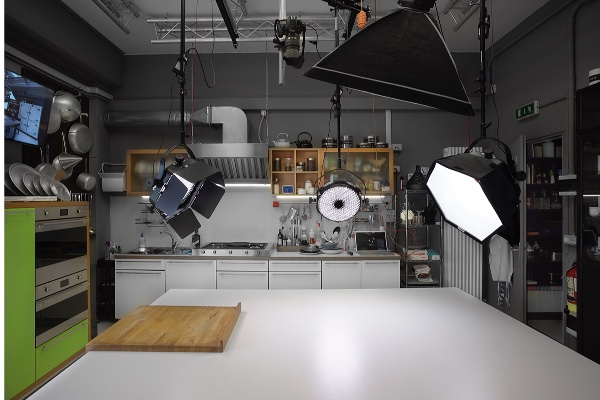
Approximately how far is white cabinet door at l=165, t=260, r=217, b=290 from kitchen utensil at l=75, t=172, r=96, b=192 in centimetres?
124

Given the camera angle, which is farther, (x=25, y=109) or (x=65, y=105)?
(x=65, y=105)

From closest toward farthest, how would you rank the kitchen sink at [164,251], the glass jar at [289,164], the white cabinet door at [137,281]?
1. the white cabinet door at [137,281]
2. the kitchen sink at [164,251]
3. the glass jar at [289,164]

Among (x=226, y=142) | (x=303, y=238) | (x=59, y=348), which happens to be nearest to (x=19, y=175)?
(x=59, y=348)

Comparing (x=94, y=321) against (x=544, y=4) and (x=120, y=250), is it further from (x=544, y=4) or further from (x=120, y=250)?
(x=544, y=4)

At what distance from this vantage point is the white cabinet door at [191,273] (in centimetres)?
430

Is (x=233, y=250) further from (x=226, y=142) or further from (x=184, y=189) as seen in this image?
(x=184, y=189)

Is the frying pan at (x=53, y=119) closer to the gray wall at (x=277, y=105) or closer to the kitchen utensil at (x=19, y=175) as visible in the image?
the kitchen utensil at (x=19, y=175)

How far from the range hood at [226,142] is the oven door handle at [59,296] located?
1787 millimetres

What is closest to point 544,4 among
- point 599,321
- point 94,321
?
point 599,321

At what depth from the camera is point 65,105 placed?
3646 mm

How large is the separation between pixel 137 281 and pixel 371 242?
9.37 ft

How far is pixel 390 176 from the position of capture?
452cm

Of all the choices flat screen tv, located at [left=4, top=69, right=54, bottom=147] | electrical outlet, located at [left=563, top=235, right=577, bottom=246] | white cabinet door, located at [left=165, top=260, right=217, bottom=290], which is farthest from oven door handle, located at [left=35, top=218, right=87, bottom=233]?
electrical outlet, located at [left=563, top=235, right=577, bottom=246]

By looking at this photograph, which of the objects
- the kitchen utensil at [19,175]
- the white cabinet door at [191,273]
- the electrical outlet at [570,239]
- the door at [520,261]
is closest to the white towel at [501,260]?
the door at [520,261]
